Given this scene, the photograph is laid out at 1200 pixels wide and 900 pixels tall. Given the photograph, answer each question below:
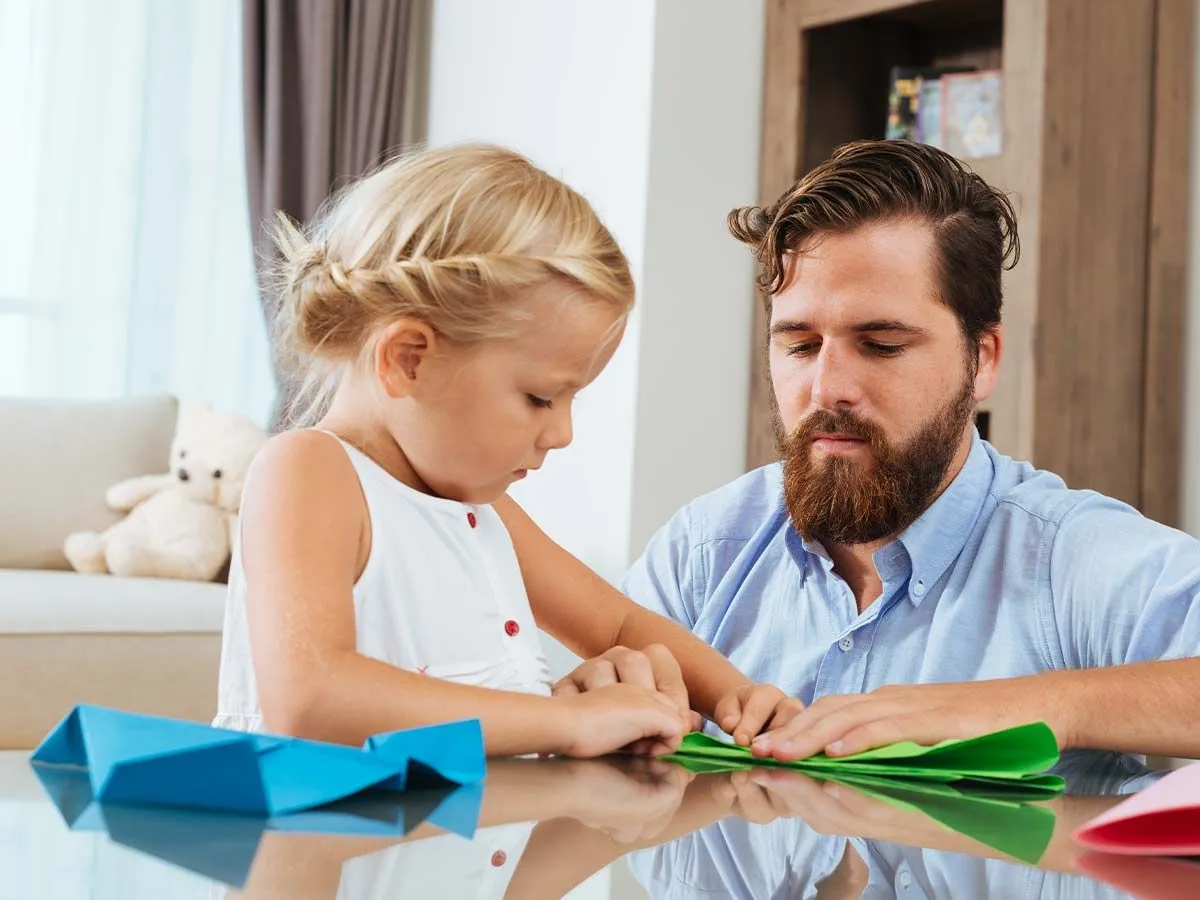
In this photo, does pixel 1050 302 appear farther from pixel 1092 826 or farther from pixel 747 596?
pixel 1092 826

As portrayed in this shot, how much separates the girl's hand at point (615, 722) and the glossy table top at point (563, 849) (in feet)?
0.35

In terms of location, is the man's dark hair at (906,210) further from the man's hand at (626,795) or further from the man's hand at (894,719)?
the man's hand at (626,795)

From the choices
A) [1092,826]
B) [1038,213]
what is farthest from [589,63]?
[1092,826]

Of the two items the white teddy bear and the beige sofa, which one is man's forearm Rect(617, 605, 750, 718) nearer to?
the beige sofa

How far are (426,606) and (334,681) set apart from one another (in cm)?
21

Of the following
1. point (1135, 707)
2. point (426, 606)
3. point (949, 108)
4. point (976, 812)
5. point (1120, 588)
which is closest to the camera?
point (976, 812)

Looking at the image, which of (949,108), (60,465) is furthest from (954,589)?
(60,465)

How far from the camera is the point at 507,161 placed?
1.00m

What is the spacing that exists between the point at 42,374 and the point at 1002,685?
386 cm

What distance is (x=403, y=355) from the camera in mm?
990

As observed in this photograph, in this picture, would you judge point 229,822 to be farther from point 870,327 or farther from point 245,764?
point 870,327

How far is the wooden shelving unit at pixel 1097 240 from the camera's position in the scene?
295 cm

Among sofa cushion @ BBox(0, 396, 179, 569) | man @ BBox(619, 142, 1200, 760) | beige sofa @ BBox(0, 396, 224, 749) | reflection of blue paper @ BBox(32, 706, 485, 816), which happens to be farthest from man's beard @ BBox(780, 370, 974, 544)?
sofa cushion @ BBox(0, 396, 179, 569)

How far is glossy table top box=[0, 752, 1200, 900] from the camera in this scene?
424mm
